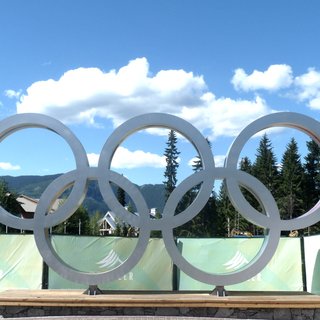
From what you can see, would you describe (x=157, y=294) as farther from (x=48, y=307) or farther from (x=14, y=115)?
(x=14, y=115)

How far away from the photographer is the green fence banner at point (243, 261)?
10320 millimetres

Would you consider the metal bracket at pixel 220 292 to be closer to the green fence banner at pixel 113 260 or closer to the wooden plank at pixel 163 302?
the wooden plank at pixel 163 302

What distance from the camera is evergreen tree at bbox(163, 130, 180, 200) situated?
189 feet

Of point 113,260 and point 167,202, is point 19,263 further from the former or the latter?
point 167,202

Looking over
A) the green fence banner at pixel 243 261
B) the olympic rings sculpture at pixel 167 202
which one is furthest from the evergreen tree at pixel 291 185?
the olympic rings sculpture at pixel 167 202

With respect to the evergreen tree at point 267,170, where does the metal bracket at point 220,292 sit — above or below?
below

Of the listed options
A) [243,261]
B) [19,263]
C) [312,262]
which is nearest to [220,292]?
[243,261]

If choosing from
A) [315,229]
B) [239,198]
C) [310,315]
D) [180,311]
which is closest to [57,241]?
[180,311]

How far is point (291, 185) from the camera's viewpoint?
48.9m

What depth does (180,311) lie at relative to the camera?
28.5 feet

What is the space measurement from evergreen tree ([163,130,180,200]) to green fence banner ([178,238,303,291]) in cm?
4453

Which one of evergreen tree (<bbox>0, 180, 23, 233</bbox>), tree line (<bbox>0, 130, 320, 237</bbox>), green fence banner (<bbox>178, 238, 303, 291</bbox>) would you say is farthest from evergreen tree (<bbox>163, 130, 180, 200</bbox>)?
green fence banner (<bbox>178, 238, 303, 291</bbox>)

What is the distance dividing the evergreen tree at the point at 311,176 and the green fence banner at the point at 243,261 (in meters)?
39.6

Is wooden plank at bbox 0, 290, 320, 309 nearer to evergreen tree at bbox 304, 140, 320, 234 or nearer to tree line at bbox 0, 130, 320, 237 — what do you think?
tree line at bbox 0, 130, 320, 237
